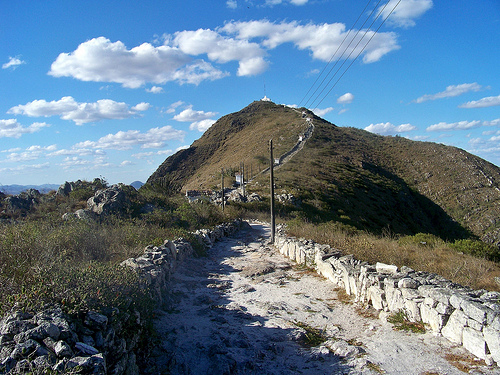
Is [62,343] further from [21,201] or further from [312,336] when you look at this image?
[21,201]

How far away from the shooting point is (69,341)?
3408 millimetres

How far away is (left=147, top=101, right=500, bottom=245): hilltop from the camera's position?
36438 mm

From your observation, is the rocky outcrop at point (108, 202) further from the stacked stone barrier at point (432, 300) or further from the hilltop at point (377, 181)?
the hilltop at point (377, 181)

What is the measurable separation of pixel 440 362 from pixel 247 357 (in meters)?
2.72

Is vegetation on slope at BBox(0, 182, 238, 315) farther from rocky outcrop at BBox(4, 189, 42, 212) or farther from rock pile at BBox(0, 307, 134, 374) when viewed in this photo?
rocky outcrop at BBox(4, 189, 42, 212)

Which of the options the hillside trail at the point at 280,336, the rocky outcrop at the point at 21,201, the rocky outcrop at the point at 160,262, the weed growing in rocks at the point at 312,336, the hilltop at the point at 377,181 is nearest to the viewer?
the hillside trail at the point at 280,336

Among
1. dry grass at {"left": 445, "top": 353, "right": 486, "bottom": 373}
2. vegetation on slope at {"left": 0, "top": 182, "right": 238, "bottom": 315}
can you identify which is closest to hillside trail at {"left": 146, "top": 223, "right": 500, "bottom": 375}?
dry grass at {"left": 445, "top": 353, "right": 486, "bottom": 373}

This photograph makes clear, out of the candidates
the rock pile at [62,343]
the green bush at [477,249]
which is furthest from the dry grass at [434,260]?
the rock pile at [62,343]

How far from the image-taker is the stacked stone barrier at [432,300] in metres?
4.64

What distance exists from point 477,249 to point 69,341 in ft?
41.7

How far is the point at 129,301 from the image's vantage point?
185 inches

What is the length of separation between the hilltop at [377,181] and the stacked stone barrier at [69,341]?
817 inches

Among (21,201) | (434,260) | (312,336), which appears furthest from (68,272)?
(21,201)

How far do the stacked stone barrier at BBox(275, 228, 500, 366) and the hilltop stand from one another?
52.8 feet
